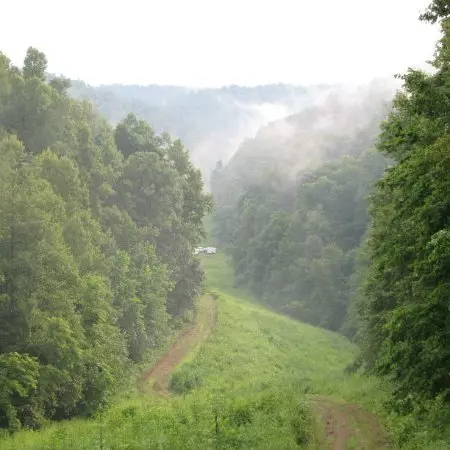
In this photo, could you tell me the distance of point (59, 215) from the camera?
1320 inches

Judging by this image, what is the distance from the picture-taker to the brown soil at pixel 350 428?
70.7 ft

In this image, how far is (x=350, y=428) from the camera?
24.2m

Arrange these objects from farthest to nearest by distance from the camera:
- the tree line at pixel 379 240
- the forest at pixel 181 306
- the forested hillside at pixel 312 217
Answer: the forested hillside at pixel 312 217 → the forest at pixel 181 306 → the tree line at pixel 379 240

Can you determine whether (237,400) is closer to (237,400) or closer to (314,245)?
(237,400)

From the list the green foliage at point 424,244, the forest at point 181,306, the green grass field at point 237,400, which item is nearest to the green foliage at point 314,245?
the forest at point 181,306

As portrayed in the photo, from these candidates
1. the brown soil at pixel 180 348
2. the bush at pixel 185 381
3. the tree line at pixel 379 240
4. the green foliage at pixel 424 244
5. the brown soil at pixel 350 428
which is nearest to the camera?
the green foliage at pixel 424 244

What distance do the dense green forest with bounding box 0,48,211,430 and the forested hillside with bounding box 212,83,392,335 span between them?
26854 mm

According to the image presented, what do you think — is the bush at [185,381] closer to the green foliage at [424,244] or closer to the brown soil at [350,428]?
the brown soil at [350,428]

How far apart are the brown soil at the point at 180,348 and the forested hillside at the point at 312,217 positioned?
1979cm

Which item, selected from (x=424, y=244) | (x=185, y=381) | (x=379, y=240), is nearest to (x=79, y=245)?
(x=185, y=381)

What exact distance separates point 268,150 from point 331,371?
351 feet

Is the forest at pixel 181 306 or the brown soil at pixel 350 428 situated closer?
the forest at pixel 181 306

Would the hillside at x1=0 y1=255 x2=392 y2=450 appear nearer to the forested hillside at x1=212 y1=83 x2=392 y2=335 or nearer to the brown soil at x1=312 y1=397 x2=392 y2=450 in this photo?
the brown soil at x1=312 y1=397 x2=392 y2=450

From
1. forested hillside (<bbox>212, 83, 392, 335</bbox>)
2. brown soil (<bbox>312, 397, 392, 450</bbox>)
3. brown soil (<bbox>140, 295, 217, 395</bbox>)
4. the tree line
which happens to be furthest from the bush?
forested hillside (<bbox>212, 83, 392, 335</bbox>)
